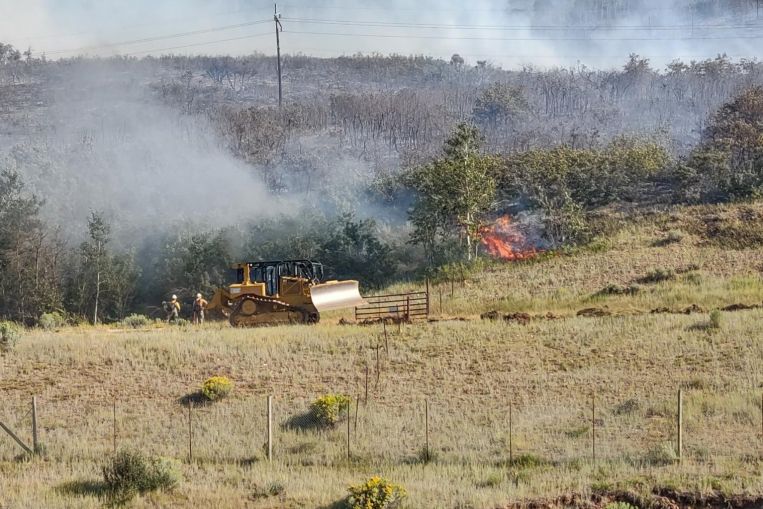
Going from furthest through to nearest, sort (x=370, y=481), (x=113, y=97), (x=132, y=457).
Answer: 1. (x=113, y=97)
2. (x=132, y=457)
3. (x=370, y=481)

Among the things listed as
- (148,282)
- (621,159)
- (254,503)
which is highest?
(621,159)

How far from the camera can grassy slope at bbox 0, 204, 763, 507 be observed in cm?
1714

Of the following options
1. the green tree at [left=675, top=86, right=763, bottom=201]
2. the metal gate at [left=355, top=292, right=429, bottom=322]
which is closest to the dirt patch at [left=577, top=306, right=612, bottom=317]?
the metal gate at [left=355, top=292, right=429, bottom=322]

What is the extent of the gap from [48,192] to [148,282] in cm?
2169

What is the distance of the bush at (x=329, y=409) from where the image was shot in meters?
21.8

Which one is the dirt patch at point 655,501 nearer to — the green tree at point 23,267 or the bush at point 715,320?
the bush at point 715,320

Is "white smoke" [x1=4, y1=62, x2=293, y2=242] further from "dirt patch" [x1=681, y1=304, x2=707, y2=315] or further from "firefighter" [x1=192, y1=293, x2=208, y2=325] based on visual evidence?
"dirt patch" [x1=681, y1=304, x2=707, y2=315]

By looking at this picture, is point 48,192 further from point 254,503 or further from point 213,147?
point 254,503

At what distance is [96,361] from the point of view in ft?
89.6

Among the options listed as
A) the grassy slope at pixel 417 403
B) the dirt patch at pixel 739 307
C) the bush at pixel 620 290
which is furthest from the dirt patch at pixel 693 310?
the bush at pixel 620 290

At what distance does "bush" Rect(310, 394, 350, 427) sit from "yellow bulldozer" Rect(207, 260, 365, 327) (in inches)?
429

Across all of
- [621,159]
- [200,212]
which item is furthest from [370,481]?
[200,212]

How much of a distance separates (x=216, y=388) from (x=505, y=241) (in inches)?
1312

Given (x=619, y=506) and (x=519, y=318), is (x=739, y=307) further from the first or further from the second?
(x=619, y=506)
